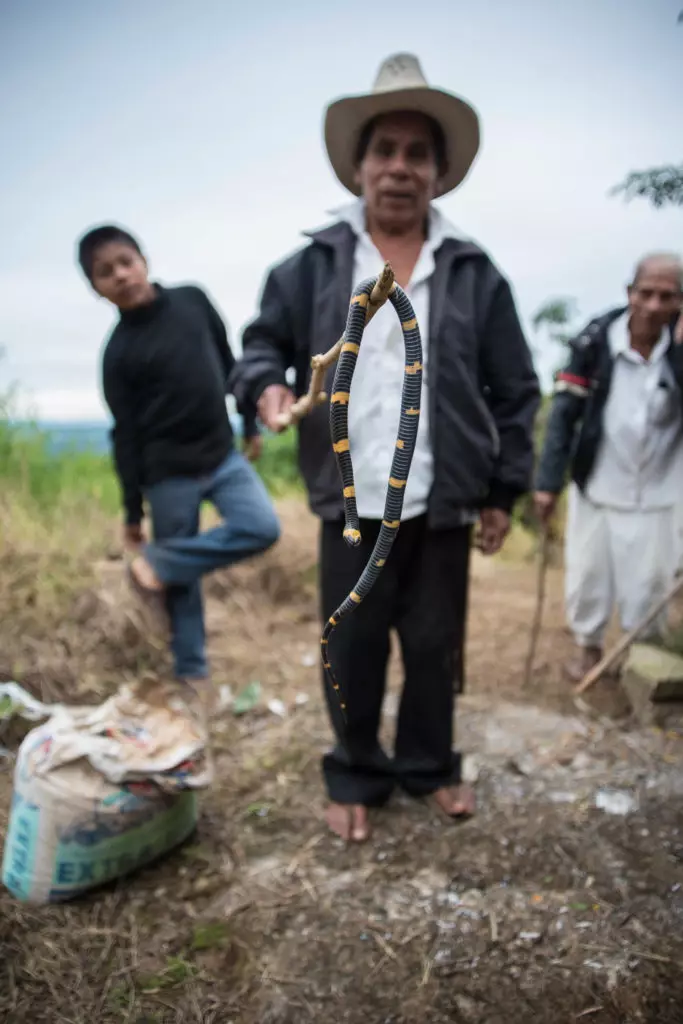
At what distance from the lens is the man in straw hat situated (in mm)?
1636

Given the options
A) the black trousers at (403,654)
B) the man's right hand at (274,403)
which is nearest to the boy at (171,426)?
the black trousers at (403,654)

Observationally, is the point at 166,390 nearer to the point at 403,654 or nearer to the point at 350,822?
the point at 403,654

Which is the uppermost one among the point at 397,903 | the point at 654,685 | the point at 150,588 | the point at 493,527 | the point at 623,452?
the point at 623,452

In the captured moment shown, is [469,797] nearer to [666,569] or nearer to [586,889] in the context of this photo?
[586,889]

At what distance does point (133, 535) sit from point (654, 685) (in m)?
2.23

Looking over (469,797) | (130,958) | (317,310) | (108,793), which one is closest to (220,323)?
(317,310)

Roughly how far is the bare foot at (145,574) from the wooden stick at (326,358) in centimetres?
160

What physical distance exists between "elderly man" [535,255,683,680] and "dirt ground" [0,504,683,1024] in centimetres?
56

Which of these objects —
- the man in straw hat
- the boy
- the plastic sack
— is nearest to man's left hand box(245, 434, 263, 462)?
the boy

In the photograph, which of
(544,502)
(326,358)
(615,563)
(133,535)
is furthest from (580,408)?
(326,358)

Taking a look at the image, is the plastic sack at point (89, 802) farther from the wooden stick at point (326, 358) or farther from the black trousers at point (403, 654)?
the wooden stick at point (326, 358)

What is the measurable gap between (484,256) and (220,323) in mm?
1395

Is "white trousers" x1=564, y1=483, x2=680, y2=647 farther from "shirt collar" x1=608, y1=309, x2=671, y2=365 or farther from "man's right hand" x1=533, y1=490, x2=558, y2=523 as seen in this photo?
"shirt collar" x1=608, y1=309, x2=671, y2=365

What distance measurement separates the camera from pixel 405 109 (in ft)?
5.44
